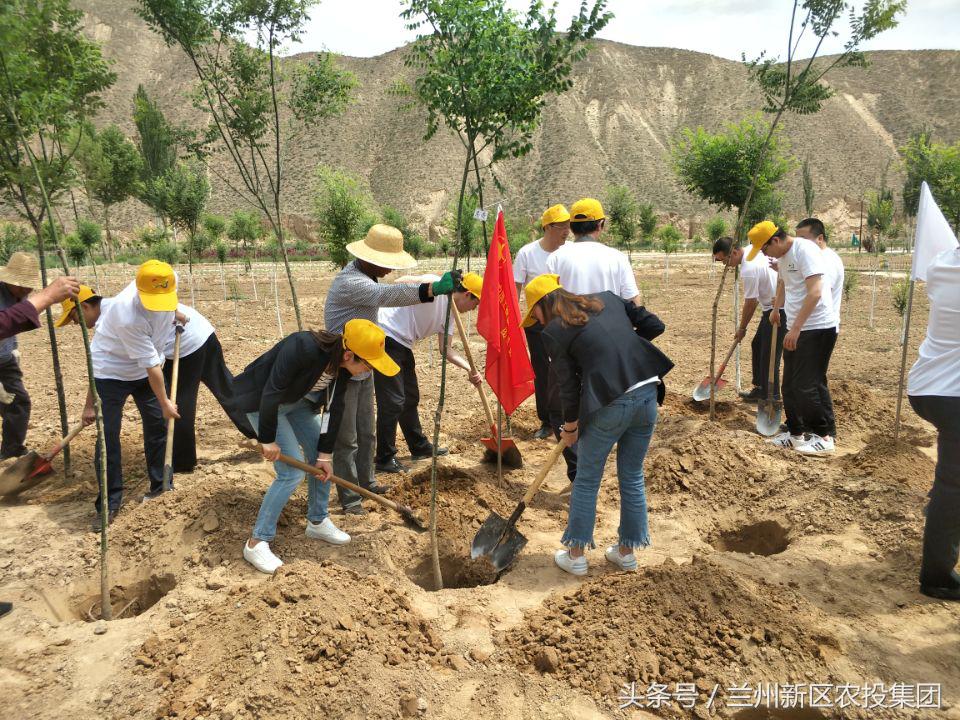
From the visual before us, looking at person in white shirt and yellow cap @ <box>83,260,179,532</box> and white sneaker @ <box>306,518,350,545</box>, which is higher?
person in white shirt and yellow cap @ <box>83,260,179,532</box>

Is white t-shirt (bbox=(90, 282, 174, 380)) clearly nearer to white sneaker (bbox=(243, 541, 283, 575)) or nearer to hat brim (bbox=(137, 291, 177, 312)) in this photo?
hat brim (bbox=(137, 291, 177, 312))

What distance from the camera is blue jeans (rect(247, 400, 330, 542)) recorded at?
3.55 m

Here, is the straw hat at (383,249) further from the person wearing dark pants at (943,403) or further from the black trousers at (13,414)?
the black trousers at (13,414)

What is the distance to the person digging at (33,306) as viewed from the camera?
2869 millimetres

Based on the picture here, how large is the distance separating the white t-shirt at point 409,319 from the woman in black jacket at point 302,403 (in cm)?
117

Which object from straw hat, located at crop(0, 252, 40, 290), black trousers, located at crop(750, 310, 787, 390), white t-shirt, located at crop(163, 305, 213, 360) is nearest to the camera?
straw hat, located at crop(0, 252, 40, 290)

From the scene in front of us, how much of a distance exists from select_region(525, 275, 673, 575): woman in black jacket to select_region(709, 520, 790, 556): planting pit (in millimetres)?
999

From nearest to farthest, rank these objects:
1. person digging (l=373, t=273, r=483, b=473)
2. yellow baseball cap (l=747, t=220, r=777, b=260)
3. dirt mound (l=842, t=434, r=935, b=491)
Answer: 1. dirt mound (l=842, t=434, r=935, b=491)
2. person digging (l=373, t=273, r=483, b=473)
3. yellow baseball cap (l=747, t=220, r=777, b=260)

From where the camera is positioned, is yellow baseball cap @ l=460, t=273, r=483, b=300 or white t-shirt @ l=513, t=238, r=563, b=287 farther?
white t-shirt @ l=513, t=238, r=563, b=287

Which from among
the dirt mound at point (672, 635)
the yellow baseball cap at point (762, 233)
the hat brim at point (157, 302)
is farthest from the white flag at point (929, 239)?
the hat brim at point (157, 302)

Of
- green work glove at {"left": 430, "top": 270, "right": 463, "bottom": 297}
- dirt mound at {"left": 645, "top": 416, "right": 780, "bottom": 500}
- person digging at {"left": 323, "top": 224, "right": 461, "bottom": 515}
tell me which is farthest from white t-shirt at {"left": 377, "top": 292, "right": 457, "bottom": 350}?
dirt mound at {"left": 645, "top": 416, "right": 780, "bottom": 500}

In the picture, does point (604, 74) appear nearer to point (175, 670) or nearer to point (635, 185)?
point (635, 185)

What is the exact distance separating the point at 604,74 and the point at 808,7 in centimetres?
6617

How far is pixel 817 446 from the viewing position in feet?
16.8
